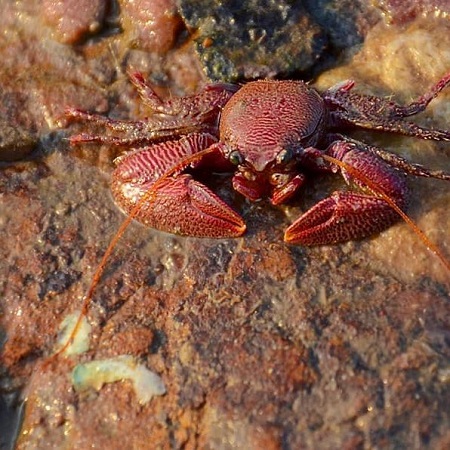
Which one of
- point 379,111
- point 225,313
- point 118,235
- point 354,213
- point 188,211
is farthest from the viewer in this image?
point 379,111

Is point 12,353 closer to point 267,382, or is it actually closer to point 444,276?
point 267,382

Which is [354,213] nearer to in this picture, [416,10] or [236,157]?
[236,157]

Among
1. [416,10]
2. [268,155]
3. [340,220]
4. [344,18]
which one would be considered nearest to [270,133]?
[268,155]

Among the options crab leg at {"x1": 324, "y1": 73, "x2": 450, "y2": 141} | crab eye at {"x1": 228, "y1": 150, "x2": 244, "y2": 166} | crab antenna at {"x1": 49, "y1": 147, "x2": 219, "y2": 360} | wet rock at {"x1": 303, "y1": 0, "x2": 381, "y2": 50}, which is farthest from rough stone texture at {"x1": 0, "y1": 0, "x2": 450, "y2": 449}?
wet rock at {"x1": 303, "y1": 0, "x2": 381, "y2": 50}

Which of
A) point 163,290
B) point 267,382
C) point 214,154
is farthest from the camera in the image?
point 214,154

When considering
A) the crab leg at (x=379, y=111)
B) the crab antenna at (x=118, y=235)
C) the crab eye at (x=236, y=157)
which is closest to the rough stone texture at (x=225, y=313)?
the crab antenna at (x=118, y=235)

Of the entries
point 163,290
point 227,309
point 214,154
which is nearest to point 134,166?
point 214,154
